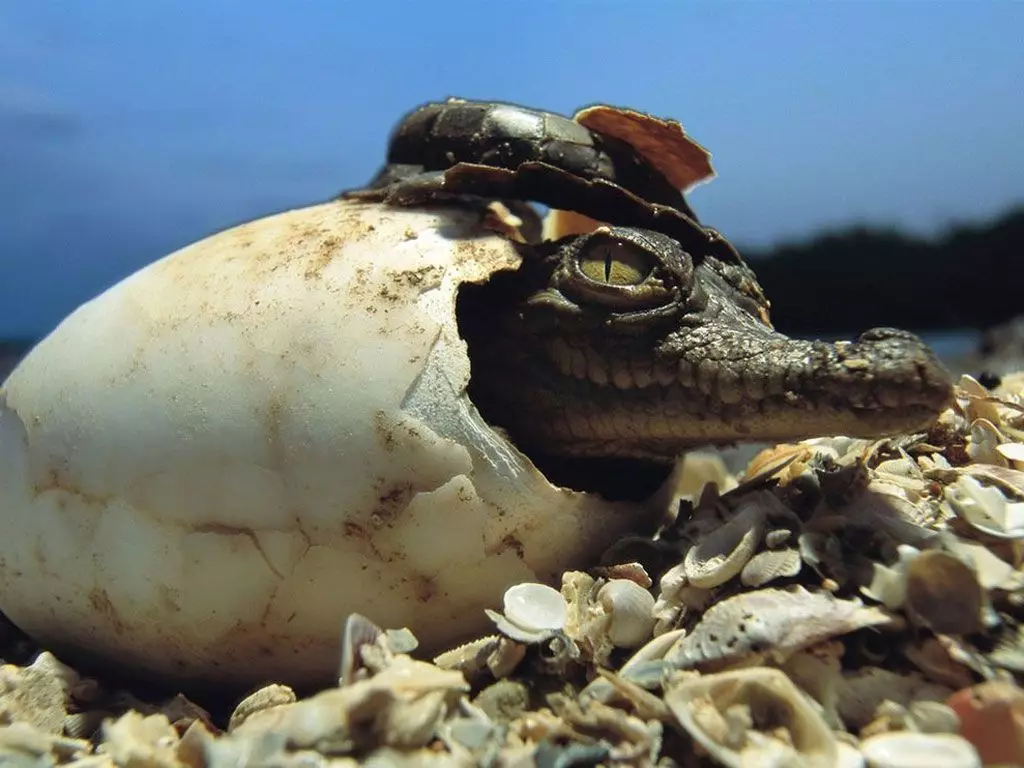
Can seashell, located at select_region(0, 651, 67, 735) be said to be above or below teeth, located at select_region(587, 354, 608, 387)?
below

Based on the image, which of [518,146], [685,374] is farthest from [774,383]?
[518,146]

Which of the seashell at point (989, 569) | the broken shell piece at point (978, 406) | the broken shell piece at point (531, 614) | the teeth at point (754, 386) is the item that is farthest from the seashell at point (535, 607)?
the broken shell piece at point (978, 406)

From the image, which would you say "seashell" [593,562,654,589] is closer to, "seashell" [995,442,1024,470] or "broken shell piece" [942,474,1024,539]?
"broken shell piece" [942,474,1024,539]

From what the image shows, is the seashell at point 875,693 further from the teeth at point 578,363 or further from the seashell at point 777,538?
the teeth at point 578,363

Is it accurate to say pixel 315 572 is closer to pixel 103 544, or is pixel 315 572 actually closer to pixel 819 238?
pixel 103 544

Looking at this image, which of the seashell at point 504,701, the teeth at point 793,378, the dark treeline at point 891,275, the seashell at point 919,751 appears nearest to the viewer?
the seashell at point 919,751

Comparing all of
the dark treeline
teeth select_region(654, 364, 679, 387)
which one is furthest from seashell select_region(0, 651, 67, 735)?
the dark treeline

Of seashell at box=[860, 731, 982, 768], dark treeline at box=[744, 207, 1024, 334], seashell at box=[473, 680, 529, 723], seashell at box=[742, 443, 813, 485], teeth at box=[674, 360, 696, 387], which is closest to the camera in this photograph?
seashell at box=[860, 731, 982, 768]

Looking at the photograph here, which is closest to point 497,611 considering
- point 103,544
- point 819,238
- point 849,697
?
point 849,697
